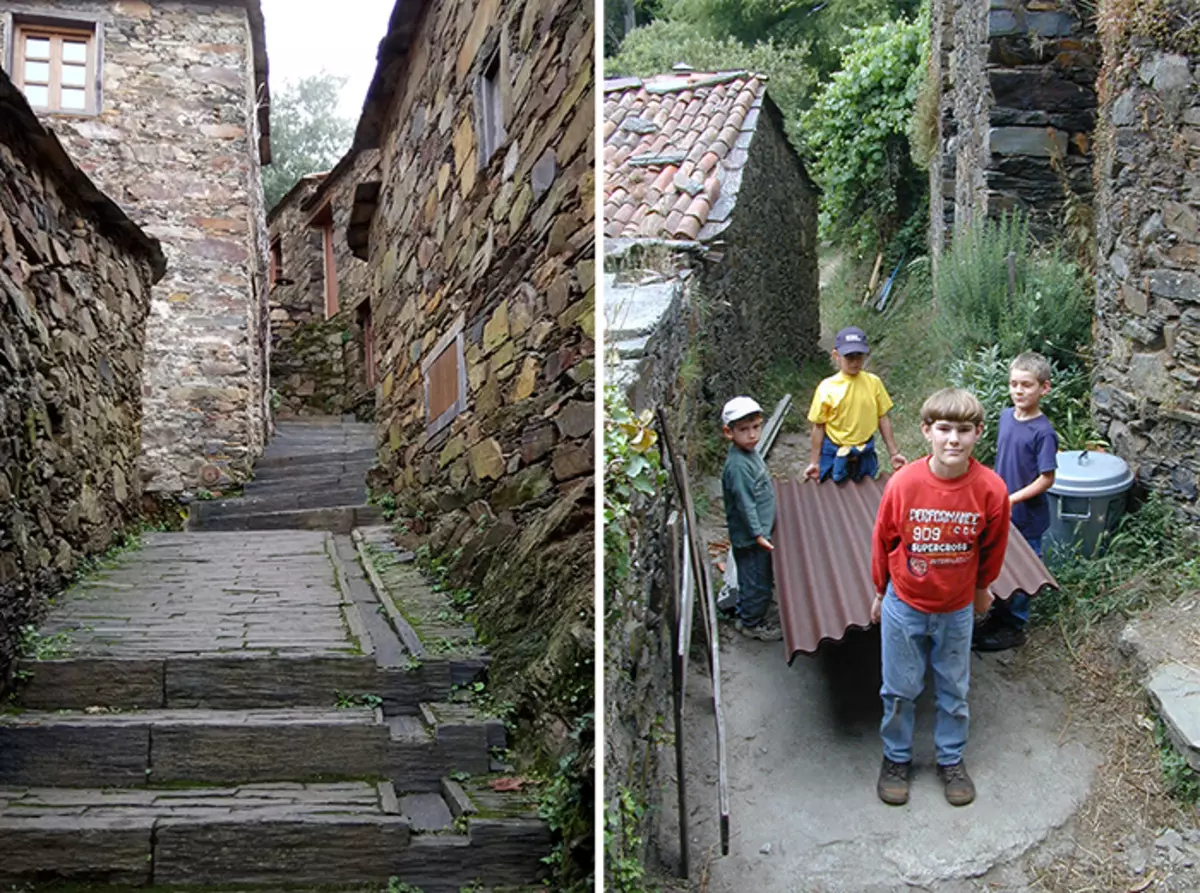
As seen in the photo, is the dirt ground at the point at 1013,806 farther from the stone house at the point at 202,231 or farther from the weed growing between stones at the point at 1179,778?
the stone house at the point at 202,231

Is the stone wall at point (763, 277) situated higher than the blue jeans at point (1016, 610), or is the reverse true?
the stone wall at point (763, 277)

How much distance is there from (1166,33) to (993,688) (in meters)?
2.40

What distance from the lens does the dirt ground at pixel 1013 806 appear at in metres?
1.96

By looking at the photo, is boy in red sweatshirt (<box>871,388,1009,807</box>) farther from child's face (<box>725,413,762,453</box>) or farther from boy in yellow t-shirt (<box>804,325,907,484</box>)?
boy in yellow t-shirt (<box>804,325,907,484</box>)

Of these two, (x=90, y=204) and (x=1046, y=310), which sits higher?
(x=90, y=204)

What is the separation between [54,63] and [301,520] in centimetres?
358

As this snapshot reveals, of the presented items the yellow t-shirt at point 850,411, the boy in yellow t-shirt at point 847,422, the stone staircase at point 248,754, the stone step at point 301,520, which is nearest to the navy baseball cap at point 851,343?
the boy in yellow t-shirt at point 847,422

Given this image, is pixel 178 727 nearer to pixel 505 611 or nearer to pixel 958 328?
pixel 505 611

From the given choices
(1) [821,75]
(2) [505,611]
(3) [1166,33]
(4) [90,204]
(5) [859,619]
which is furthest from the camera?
(1) [821,75]

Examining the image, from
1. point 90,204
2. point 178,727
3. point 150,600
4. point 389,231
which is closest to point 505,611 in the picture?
point 178,727

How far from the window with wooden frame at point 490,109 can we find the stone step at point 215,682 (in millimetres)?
1260

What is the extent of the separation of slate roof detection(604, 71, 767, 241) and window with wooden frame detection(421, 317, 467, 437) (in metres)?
0.62

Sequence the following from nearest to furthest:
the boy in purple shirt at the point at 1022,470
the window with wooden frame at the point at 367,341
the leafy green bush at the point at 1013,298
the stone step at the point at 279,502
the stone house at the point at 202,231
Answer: the boy in purple shirt at the point at 1022,470
the leafy green bush at the point at 1013,298
the stone house at the point at 202,231
the stone step at the point at 279,502
the window with wooden frame at the point at 367,341

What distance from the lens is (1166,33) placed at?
3.70 metres
